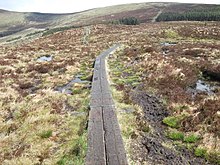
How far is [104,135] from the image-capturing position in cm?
1243

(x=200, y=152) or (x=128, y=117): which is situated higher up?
(x=128, y=117)

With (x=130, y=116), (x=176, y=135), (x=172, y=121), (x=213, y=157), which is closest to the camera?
(x=213, y=157)

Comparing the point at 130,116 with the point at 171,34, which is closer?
the point at 130,116

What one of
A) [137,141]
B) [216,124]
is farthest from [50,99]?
[216,124]

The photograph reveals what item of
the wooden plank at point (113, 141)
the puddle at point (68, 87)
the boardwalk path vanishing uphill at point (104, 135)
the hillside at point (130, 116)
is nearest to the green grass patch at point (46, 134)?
the hillside at point (130, 116)

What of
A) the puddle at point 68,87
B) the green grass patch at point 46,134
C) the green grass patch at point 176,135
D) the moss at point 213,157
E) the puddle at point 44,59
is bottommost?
the moss at point 213,157

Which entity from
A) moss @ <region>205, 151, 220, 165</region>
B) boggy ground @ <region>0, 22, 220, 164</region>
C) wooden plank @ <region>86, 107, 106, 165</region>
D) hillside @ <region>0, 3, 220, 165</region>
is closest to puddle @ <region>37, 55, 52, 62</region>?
hillside @ <region>0, 3, 220, 165</region>

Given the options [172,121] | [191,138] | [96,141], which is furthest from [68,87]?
[191,138]

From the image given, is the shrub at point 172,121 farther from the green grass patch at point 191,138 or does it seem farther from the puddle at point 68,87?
the puddle at point 68,87

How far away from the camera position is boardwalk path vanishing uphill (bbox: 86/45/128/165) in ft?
34.4

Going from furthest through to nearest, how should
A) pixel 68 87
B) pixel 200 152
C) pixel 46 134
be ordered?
pixel 68 87
pixel 46 134
pixel 200 152

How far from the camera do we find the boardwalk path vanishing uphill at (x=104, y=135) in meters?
10.5

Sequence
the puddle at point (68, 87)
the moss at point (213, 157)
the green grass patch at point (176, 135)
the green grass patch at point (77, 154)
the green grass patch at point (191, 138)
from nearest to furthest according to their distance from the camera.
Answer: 1. the green grass patch at point (77, 154)
2. the moss at point (213, 157)
3. the green grass patch at point (191, 138)
4. the green grass patch at point (176, 135)
5. the puddle at point (68, 87)

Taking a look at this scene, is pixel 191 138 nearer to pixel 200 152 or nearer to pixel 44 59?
pixel 200 152
